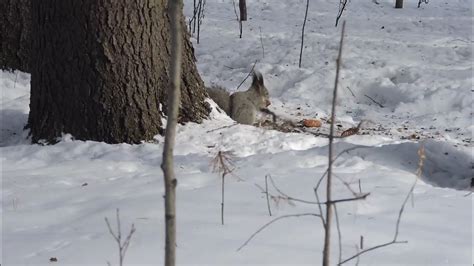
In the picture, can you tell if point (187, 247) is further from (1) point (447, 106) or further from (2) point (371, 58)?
(2) point (371, 58)

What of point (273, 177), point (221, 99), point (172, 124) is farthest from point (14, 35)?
point (172, 124)

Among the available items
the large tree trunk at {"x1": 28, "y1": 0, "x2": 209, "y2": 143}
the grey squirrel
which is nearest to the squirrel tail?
the grey squirrel

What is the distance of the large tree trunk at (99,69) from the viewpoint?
439 centimetres

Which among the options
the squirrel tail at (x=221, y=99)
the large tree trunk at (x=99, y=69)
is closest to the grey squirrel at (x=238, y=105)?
the squirrel tail at (x=221, y=99)

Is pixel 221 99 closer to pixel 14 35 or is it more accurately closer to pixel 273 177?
pixel 273 177

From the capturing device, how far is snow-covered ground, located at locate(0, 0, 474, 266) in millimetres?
2578

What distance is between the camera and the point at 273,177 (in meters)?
3.78

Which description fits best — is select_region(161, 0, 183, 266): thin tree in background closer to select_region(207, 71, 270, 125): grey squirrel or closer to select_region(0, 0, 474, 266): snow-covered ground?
select_region(0, 0, 474, 266): snow-covered ground

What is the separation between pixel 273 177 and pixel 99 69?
1503mm

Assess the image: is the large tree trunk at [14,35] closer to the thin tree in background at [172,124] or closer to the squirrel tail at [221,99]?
the squirrel tail at [221,99]

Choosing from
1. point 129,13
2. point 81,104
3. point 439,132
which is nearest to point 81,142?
point 81,104

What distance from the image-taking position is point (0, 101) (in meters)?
5.60

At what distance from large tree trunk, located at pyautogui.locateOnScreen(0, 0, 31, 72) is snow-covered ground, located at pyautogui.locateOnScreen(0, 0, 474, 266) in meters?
0.24

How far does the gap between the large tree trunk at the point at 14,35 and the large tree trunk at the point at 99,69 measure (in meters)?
1.94
